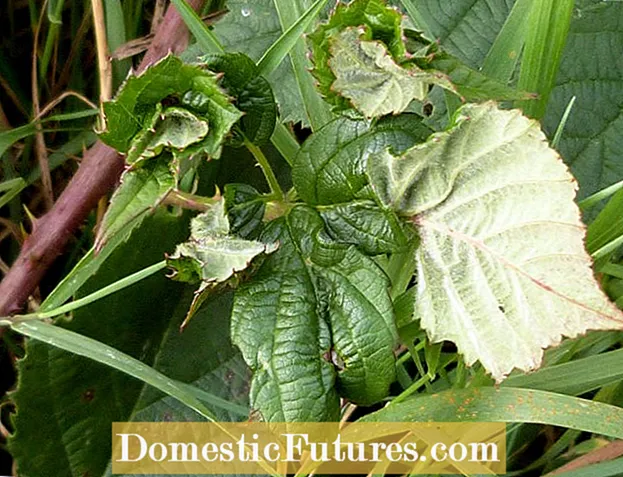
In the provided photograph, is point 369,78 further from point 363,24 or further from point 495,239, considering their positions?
point 495,239

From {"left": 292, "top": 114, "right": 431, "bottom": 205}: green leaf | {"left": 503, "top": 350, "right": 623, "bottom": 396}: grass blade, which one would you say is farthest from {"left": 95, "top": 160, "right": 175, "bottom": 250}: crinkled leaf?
{"left": 503, "top": 350, "right": 623, "bottom": 396}: grass blade

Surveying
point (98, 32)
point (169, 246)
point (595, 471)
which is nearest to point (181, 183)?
point (169, 246)

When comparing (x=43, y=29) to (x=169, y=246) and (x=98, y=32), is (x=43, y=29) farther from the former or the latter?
(x=169, y=246)

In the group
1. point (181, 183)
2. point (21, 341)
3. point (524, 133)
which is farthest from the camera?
point (21, 341)

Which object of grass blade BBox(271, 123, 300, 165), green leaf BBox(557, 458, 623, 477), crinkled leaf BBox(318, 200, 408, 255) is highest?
grass blade BBox(271, 123, 300, 165)

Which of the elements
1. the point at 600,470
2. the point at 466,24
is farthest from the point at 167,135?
the point at 600,470

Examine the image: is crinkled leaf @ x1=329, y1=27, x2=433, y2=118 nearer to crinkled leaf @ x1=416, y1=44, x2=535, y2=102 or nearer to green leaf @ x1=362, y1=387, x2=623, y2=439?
crinkled leaf @ x1=416, y1=44, x2=535, y2=102
